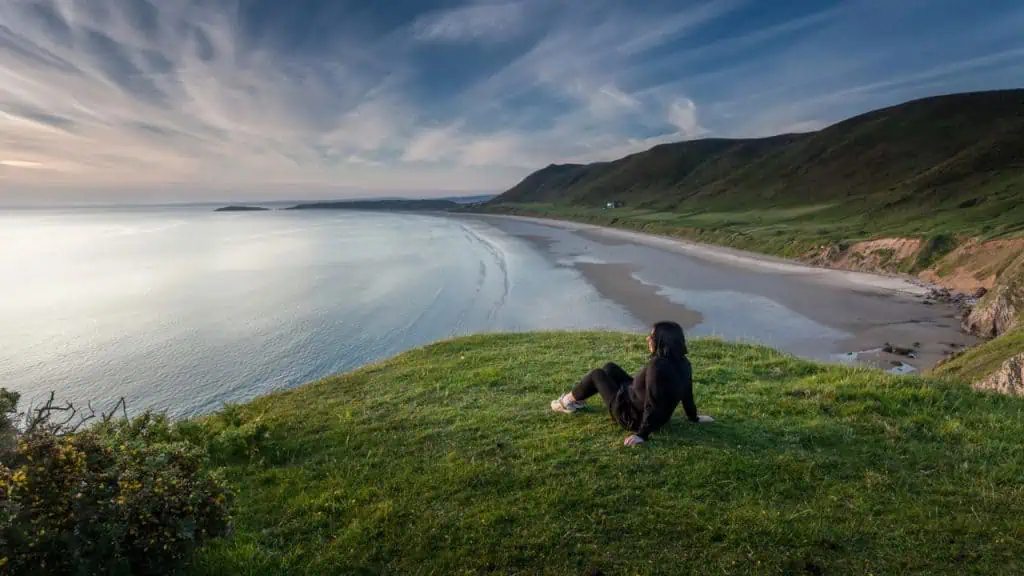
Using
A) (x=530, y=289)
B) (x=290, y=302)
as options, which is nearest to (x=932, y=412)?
(x=530, y=289)

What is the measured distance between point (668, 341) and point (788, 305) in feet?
83.9

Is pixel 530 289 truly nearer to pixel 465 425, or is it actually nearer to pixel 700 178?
pixel 465 425

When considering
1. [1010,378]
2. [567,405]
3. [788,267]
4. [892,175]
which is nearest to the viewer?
[567,405]

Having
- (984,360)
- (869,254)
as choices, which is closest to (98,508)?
(984,360)

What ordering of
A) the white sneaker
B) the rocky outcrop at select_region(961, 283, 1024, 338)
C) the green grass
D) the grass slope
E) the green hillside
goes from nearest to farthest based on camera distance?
the grass slope
the white sneaker
the green grass
the rocky outcrop at select_region(961, 283, 1024, 338)
the green hillside

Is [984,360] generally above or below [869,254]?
below

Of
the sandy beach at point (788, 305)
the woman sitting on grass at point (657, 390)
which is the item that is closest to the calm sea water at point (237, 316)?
the sandy beach at point (788, 305)

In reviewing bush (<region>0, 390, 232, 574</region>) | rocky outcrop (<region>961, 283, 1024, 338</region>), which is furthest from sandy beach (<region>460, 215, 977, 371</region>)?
bush (<region>0, 390, 232, 574</region>)

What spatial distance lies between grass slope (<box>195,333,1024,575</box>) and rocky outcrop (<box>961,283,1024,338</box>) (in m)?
15.6

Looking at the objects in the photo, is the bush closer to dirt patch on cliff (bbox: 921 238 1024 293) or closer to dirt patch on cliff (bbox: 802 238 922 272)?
dirt patch on cliff (bbox: 921 238 1024 293)

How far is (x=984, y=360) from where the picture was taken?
13000 millimetres

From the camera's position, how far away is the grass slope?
476 centimetres

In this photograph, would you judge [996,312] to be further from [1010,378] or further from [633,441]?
[633,441]

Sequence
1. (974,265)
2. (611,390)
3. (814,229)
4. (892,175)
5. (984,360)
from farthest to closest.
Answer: (892,175) → (814,229) → (974,265) → (984,360) → (611,390)
